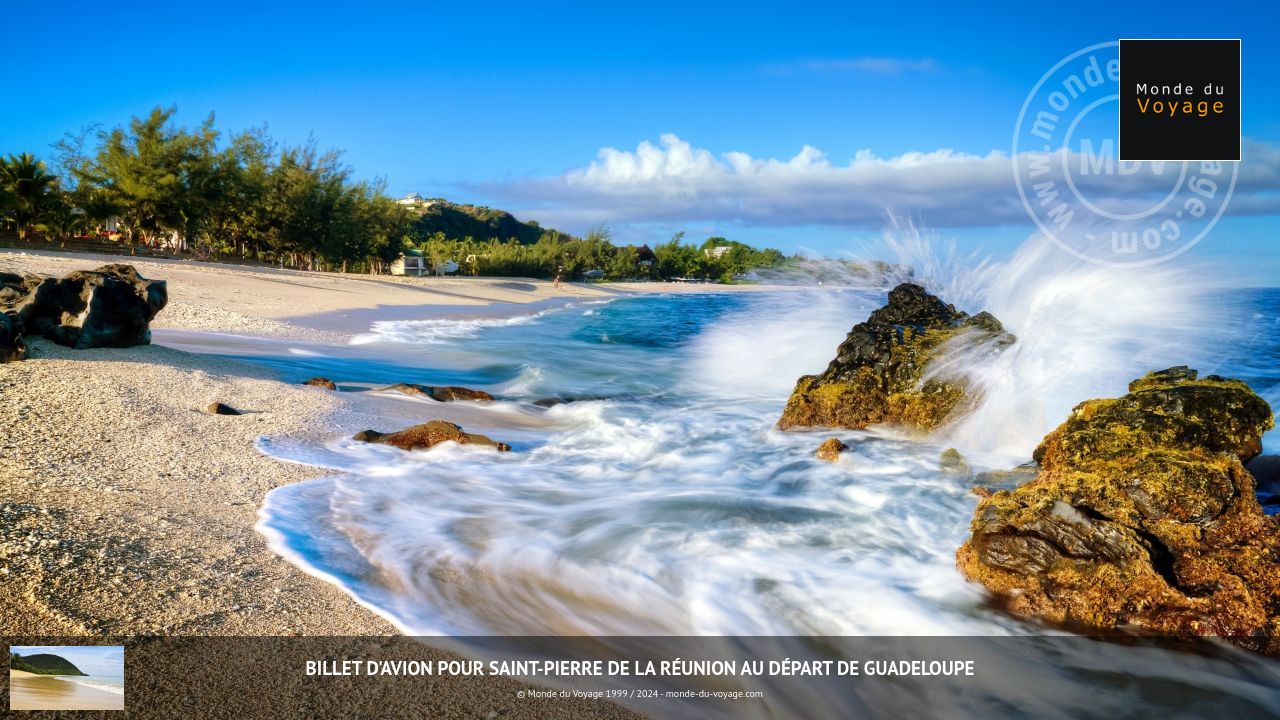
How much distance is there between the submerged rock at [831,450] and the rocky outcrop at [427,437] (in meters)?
2.77

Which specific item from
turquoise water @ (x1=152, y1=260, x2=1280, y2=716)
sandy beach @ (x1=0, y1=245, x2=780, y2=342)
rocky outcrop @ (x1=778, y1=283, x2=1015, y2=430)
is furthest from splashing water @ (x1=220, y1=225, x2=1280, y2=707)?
sandy beach @ (x1=0, y1=245, x2=780, y2=342)

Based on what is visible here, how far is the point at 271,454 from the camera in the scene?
17.8 feet

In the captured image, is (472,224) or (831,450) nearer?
(831,450)

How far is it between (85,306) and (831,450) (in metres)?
7.24

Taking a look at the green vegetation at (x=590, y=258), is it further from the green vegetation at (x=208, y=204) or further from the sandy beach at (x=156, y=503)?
the sandy beach at (x=156, y=503)

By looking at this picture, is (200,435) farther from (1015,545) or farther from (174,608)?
(1015,545)

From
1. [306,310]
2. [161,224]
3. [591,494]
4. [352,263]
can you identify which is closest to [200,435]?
[591,494]

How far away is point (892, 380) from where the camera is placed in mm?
7574

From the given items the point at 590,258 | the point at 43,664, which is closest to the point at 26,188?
the point at 43,664

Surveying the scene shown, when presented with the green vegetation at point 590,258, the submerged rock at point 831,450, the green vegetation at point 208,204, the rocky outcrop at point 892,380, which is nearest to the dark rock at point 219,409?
the submerged rock at point 831,450

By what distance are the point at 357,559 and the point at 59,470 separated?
190cm

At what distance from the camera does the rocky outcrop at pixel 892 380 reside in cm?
727

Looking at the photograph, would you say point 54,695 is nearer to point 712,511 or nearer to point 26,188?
point 712,511

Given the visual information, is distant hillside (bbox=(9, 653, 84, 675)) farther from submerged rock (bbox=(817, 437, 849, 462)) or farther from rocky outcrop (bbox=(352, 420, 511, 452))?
submerged rock (bbox=(817, 437, 849, 462))
